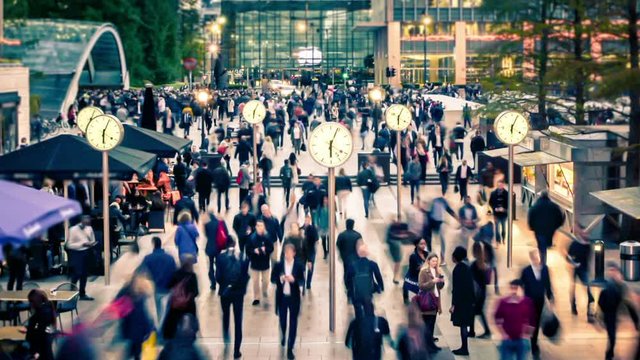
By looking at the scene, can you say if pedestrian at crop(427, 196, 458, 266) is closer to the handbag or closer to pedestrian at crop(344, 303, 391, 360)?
the handbag

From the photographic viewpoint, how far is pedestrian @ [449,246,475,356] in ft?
53.7

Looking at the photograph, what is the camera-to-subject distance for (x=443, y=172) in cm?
3475

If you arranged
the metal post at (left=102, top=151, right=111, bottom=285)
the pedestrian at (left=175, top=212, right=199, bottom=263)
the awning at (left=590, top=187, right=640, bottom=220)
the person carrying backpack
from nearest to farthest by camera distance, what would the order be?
the person carrying backpack < the pedestrian at (left=175, top=212, right=199, bottom=263) < the awning at (left=590, top=187, right=640, bottom=220) < the metal post at (left=102, top=151, right=111, bottom=285)

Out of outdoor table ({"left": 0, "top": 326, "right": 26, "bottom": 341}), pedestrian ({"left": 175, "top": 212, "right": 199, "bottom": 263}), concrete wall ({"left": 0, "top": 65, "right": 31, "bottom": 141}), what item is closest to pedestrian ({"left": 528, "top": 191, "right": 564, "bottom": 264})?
pedestrian ({"left": 175, "top": 212, "right": 199, "bottom": 263})

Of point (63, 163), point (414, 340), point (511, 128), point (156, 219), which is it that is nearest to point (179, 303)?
point (414, 340)

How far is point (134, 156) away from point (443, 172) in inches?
476

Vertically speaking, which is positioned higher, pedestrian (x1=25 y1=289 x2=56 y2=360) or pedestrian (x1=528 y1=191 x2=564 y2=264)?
pedestrian (x1=528 y1=191 x2=564 y2=264)

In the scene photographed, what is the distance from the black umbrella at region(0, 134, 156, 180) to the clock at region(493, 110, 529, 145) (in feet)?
23.5

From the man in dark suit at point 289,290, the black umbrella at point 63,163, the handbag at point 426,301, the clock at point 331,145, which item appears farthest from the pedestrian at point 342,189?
the handbag at point 426,301

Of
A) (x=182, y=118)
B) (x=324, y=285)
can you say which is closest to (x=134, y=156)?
(x=324, y=285)

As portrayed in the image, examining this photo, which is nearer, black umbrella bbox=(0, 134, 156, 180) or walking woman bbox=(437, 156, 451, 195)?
black umbrella bbox=(0, 134, 156, 180)

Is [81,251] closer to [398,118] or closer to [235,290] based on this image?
[235,290]

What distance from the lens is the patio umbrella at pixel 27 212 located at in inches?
482

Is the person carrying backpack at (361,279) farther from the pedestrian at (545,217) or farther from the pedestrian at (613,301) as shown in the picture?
the pedestrian at (545,217)
